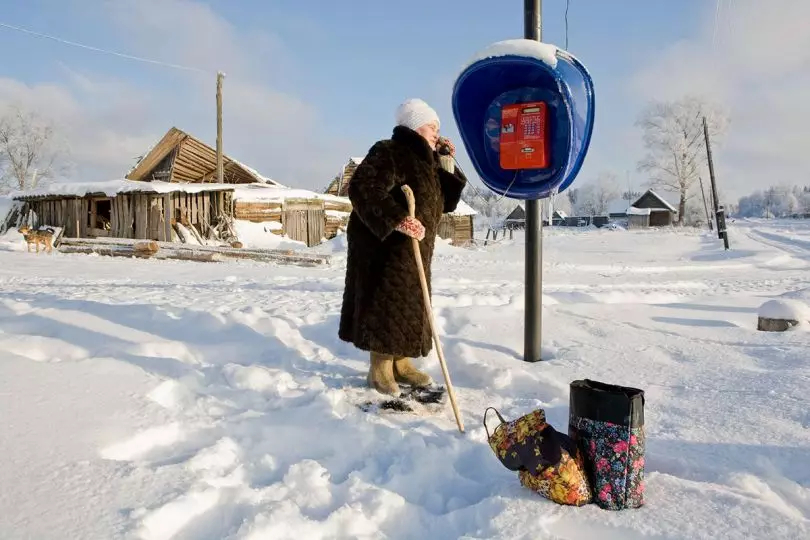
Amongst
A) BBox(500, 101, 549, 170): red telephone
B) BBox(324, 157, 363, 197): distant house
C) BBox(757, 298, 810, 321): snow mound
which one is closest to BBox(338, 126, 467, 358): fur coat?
BBox(500, 101, 549, 170): red telephone

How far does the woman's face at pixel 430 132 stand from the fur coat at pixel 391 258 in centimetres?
4

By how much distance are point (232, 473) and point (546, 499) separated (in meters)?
1.27

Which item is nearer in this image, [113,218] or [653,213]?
[113,218]

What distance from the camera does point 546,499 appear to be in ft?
6.47

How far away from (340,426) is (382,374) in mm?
630

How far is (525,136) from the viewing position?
12.1 ft

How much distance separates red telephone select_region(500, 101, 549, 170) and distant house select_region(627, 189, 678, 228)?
6132 cm

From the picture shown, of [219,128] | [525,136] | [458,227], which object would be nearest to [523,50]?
[525,136]

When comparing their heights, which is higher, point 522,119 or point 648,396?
point 522,119

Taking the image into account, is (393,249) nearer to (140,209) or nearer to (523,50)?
(523,50)

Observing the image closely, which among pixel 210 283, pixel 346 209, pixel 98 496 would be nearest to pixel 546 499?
pixel 98 496

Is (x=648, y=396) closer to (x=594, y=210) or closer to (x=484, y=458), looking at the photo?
(x=484, y=458)

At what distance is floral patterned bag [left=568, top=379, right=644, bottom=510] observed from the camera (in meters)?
1.94

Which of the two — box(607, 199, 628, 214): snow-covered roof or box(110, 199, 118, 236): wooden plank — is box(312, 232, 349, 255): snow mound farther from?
box(607, 199, 628, 214): snow-covered roof
